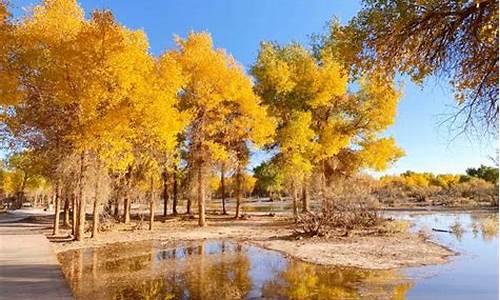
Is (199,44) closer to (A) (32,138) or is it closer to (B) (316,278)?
(A) (32,138)

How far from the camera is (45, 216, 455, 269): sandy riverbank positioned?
13.4m

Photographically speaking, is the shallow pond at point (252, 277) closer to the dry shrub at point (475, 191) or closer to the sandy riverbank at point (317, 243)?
the sandy riverbank at point (317, 243)

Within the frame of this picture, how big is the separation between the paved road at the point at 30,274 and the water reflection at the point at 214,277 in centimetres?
42

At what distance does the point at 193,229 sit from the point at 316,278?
1371 cm

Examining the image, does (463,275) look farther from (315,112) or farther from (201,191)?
(315,112)

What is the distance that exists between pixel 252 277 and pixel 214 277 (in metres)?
0.86

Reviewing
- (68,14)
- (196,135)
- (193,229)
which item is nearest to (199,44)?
(196,135)

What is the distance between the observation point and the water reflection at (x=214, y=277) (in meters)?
9.31

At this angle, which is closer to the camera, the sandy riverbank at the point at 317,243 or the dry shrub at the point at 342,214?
the sandy riverbank at the point at 317,243

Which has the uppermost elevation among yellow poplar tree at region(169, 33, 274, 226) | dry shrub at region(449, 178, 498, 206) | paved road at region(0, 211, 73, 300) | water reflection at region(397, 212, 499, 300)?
yellow poplar tree at region(169, 33, 274, 226)

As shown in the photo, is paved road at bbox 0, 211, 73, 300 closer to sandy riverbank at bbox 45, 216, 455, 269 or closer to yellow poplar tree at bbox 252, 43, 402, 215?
sandy riverbank at bbox 45, 216, 455, 269

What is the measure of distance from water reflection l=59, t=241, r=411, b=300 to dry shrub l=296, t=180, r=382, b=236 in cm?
469

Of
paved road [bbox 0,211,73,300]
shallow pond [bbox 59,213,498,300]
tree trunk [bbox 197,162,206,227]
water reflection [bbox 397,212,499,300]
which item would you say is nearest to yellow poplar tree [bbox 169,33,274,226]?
tree trunk [bbox 197,162,206,227]

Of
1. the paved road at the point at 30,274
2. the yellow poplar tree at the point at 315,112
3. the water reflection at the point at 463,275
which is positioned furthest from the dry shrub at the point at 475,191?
the paved road at the point at 30,274
